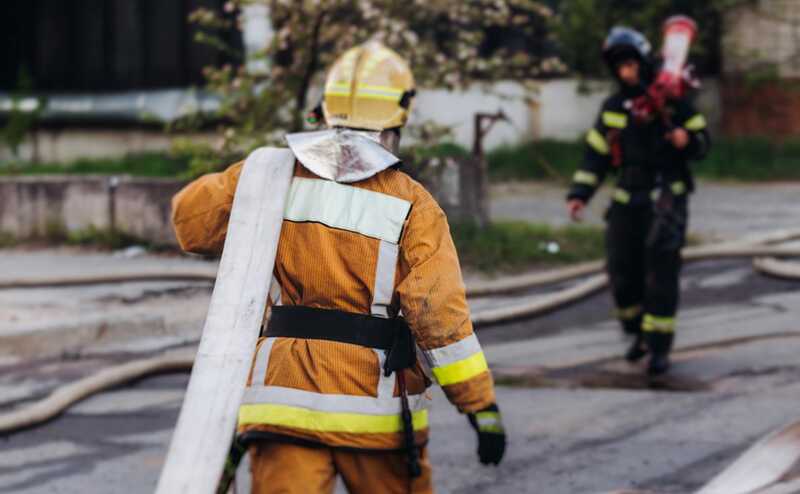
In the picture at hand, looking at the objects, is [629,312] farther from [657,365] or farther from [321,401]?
[321,401]

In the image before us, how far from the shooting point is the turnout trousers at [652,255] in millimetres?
7062

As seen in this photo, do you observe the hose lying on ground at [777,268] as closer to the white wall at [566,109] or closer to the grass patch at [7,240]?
the grass patch at [7,240]

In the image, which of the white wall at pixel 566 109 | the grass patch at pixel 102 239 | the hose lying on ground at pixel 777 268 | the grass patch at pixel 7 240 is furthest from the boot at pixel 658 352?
the white wall at pixel 566 109

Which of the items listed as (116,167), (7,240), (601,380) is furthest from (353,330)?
(116,167)

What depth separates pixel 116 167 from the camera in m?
14.0

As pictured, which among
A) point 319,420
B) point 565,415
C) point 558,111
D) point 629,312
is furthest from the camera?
point 558,111

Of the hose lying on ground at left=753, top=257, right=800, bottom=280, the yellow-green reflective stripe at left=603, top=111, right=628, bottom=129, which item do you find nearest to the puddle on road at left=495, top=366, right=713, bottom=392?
the yellow-green reflective stripe at left=603, top=111, right=628, bottom=129

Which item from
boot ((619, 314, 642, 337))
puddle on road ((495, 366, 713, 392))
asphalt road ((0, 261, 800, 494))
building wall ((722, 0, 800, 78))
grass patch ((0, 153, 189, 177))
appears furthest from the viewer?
building wall ((722, 0, 800, 78))

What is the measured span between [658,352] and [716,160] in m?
8.70

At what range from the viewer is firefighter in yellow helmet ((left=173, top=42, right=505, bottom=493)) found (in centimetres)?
333


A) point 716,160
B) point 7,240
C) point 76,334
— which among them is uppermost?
point 76,334

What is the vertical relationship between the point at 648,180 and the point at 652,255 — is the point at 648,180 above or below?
above

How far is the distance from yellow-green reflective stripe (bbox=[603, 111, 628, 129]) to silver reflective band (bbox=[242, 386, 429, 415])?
4078mm

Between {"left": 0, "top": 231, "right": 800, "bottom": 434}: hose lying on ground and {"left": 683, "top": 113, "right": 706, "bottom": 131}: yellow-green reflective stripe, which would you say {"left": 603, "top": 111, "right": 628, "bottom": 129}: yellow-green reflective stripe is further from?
{"left": 0, "top": 231, "right": 800, "bottom": 434}: hose lying on ground
